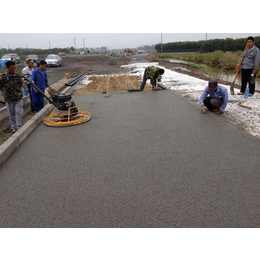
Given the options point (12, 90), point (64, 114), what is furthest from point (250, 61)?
point (12, 90)

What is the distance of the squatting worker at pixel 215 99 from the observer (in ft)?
20.2

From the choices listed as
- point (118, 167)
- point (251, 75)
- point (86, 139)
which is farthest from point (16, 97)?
point (251, 75)

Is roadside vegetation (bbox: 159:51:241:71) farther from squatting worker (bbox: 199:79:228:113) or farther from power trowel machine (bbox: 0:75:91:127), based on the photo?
power trowel machine (bbox: 0:75:91:127)

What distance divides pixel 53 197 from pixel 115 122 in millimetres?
3314

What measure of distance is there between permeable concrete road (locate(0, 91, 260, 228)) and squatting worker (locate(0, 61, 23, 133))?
643mm

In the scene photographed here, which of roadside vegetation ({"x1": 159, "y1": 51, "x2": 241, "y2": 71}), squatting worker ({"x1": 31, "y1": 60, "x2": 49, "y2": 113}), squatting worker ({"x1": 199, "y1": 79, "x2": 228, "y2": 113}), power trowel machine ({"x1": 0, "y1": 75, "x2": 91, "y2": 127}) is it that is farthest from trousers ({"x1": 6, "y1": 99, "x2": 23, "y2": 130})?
roadside vegetation ({"x1": 159, "y1": 51, "x2": 241, "y2": 71})

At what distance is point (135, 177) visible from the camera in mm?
3408

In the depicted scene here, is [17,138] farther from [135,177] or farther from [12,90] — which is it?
[135,177]

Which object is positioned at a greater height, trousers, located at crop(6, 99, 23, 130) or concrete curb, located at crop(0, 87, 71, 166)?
trousers, located at crop(6, 99, 23, 130)

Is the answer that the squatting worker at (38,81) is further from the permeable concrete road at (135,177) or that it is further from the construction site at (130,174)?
the permeable concrete road at (135,177)

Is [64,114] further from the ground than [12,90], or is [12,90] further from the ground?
[12,90]

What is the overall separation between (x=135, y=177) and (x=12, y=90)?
12.1 feet

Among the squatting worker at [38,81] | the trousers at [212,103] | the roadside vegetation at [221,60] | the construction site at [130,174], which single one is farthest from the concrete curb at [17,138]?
the roadside vegetation at [221,60]

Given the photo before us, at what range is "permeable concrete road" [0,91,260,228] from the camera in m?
2.62
